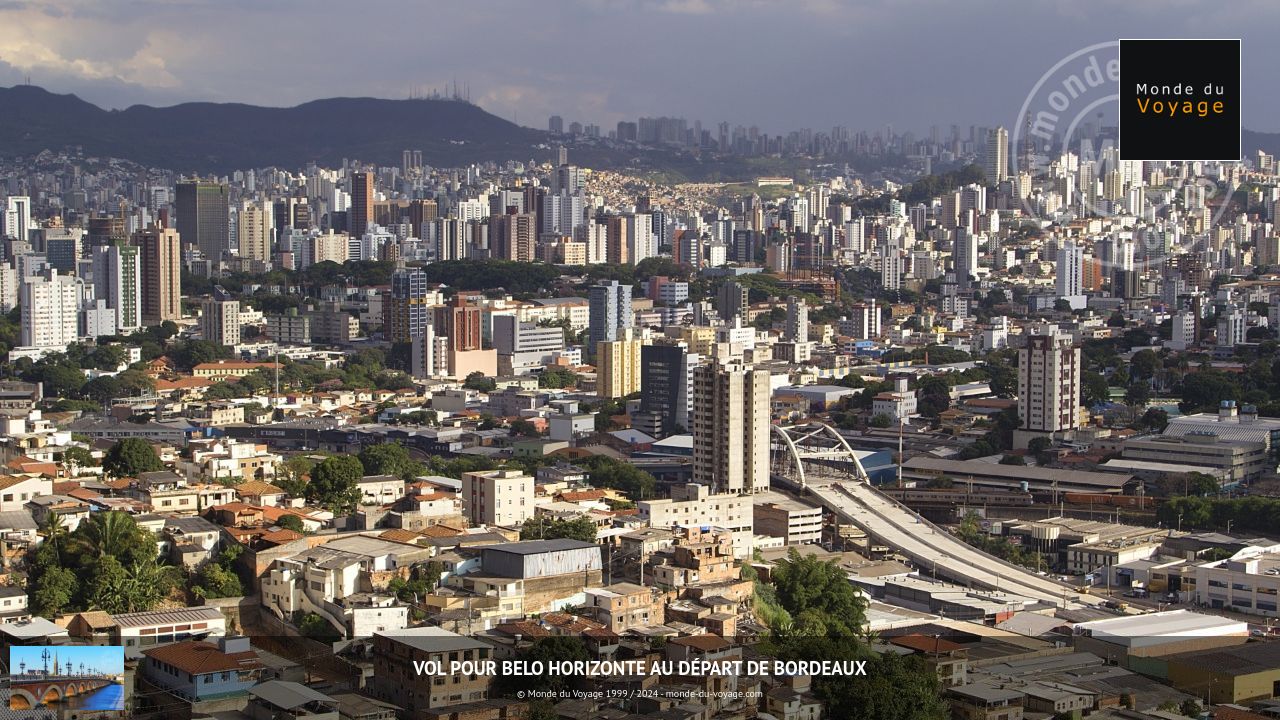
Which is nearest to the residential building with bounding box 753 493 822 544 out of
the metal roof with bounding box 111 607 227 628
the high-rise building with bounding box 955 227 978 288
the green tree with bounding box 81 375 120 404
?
the metal roof with bounding box 111 607 227 628

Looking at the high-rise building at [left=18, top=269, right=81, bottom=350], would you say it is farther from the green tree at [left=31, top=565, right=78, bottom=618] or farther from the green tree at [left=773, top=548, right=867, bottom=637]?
the green tree at [left=31, top=565, right=78, bottom=618]

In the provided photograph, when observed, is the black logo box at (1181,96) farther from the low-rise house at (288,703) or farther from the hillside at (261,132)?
the hillside at (261,132)

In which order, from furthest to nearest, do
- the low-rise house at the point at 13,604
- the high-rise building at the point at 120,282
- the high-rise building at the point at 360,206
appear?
the high-rise building at the point at 360,206 → the high-rise building at the point at 120,282 → the low-rise house at the point at 13,604

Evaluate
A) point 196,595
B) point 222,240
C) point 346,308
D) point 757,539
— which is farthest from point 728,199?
point 196,595

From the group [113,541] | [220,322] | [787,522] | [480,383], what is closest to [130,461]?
[113,541]

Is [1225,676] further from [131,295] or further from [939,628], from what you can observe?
[131,295]

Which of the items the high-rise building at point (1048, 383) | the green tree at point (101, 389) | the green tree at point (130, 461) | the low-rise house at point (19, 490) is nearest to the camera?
the low-rise house at point (19, 490)

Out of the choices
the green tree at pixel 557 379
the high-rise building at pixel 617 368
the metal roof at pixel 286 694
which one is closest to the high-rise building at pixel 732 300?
the green tree at pixel 557 379
